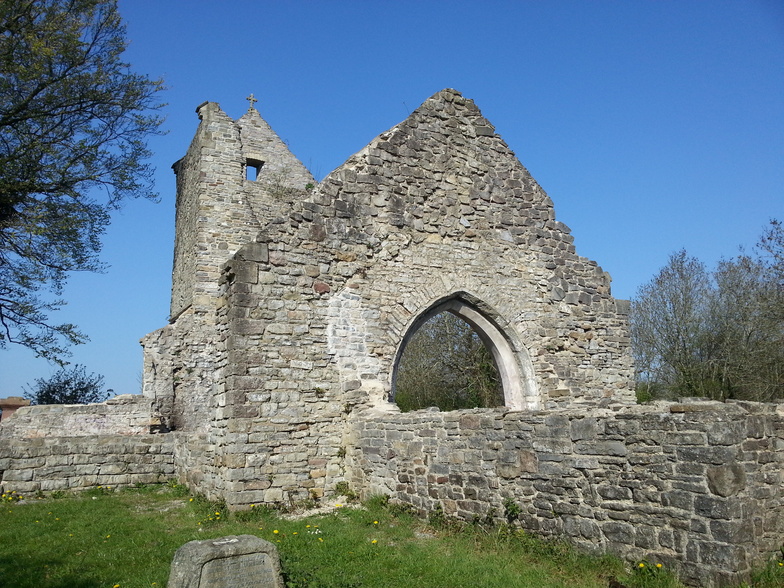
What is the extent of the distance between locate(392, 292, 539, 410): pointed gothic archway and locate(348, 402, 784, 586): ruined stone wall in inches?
168

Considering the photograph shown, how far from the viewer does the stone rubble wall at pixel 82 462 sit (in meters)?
10.9

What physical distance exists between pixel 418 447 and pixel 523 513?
201cm

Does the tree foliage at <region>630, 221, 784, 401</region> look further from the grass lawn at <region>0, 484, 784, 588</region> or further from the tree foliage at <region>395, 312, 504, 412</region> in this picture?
the grass lawn at <region>0, 484, 784, 588</region>

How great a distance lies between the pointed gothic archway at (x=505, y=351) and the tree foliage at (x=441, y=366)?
1017cm

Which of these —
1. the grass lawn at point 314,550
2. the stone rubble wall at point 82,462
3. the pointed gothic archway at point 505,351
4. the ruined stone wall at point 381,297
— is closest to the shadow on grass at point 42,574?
the grass lawn at point 314,550

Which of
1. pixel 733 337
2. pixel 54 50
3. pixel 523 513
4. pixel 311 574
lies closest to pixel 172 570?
pixel 311 574

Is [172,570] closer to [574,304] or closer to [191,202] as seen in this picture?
[574,304]

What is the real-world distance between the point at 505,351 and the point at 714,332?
1339cm

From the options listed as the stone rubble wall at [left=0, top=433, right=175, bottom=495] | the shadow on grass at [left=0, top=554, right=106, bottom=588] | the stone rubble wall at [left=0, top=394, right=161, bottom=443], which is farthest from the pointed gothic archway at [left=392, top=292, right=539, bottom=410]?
the stone rubble wall at [left=0, top=394, right=161, bottom=443]

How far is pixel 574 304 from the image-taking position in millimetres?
12773

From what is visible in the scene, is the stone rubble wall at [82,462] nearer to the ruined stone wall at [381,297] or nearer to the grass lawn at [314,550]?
the grass lawn at [314,550]

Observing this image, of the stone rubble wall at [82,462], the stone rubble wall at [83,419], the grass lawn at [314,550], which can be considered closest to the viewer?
the grass lawn at [314,550]

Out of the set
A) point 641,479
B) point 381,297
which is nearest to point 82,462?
point 381,297

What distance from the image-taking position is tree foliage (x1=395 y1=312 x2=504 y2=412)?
23062mm
